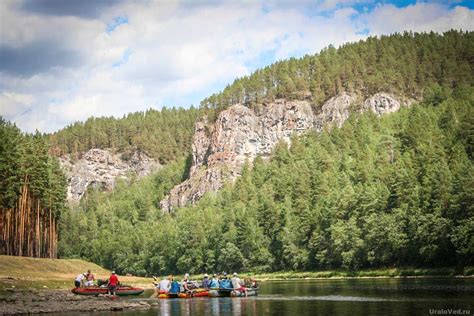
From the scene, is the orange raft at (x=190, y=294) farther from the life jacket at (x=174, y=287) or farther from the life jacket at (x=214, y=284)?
the life jacket at (x=214, y=284)

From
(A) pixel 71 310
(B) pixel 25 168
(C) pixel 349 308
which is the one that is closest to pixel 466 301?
(C) pixel 349 308

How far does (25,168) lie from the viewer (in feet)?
370

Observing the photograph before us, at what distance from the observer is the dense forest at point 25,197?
103 metres

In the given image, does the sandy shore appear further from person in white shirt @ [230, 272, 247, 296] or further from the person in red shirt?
person in white shirt @ [230, 272, 247, 296]

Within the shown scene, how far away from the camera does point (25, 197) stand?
111375 mm

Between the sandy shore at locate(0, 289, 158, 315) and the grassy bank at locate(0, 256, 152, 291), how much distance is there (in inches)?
320

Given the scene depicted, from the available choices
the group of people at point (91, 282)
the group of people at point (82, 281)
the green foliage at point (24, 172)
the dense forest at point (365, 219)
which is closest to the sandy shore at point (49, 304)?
the group of people at point (91, 282)

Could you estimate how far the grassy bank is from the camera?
82.1 meters

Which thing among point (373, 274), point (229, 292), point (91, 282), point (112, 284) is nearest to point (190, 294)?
point (229, 292)

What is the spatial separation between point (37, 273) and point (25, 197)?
21.2 metres

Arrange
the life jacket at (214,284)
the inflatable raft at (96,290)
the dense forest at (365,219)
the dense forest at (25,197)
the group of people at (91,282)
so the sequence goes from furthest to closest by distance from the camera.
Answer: the dense forest at (365,219), the dense forest at (25,197), the life jacket at (214,284), the inflatable raft at (96,290), the group of people at (91,282)

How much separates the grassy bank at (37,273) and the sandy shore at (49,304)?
8133 mm

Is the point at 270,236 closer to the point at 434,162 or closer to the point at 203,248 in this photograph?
the point at 203,248

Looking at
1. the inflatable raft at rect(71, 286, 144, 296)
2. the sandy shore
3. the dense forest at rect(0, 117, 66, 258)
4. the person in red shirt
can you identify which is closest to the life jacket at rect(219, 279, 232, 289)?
the inflatable raft at rect(71, 286, 144, 296)
